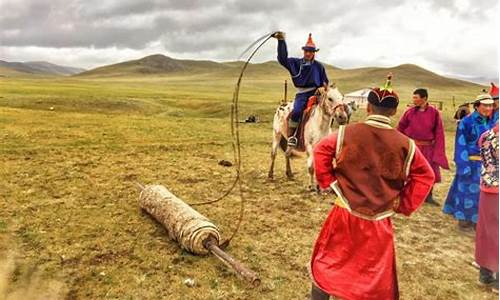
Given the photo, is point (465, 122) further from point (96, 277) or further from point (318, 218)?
point (96, 277)

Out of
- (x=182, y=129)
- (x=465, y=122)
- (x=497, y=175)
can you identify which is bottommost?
(x=182, y=129)

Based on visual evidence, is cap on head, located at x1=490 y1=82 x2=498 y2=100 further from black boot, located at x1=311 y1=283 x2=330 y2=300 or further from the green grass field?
black boot, located at x1=311 y1=283 x2=330 y2=300

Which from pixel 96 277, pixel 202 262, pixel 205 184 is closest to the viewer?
pixel 96 277

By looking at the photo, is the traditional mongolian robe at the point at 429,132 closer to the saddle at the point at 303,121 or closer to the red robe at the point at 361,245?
the saddle at the point at 303,121

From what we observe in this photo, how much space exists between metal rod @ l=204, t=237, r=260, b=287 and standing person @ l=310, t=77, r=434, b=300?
180 centimetres

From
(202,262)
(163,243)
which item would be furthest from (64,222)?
(202,262)

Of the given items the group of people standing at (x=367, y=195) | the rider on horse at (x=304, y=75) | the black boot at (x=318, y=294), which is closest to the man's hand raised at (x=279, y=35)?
the rider on horse at (x=304, y=75)

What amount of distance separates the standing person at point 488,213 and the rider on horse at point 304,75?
4.45 m

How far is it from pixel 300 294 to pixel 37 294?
3570 millimetres

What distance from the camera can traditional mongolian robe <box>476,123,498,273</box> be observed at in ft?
19.4

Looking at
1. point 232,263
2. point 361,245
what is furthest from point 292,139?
point 361,245

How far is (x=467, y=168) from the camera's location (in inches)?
314

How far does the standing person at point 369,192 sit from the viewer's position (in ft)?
12.8

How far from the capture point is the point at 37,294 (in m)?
5.66
